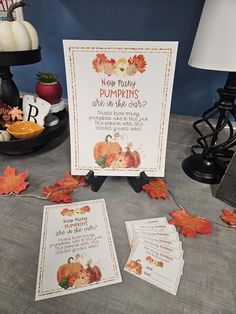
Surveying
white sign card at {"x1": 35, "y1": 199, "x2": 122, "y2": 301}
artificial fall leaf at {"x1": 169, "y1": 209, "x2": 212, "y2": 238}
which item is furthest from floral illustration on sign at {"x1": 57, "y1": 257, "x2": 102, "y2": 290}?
artificial fall leaf at {"x1": 169, "y1": 209, "x2": 212, "y2": 238}

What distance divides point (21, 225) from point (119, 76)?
43cm

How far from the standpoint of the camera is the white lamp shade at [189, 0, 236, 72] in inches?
19.9

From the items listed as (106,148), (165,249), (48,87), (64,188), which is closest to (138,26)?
(48,87)

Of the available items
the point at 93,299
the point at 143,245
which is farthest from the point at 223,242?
the point at 93,299

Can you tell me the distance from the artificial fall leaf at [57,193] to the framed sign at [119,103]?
0.06 m

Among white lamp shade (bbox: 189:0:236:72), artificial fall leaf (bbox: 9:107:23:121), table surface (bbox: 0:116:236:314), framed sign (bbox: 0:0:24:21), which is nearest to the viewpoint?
table surface (bbox: 0:116:236:314)

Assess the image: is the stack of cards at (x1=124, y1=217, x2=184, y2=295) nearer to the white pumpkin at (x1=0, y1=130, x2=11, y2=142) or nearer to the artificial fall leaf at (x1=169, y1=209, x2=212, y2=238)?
the artificial fall leaf at (x1=169, y1=209, x2=212, y2=238)

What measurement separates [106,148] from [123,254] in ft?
0.90

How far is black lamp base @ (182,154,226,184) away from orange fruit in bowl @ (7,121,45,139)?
0.49 meters

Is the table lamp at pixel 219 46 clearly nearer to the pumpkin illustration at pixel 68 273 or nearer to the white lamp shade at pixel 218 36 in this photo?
the white lamp shade at pixel 218 36

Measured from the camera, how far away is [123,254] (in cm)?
48

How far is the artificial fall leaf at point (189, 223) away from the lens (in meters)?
0.53

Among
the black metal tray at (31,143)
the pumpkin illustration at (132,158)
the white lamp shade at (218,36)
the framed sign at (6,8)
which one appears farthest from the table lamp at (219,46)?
the framed sign at (6,8)

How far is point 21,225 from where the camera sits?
1.75 feet
